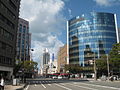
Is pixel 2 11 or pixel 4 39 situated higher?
pixel 2 11

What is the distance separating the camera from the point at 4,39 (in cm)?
4534

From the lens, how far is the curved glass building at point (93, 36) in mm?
100750

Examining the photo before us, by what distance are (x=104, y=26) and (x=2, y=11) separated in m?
71.9

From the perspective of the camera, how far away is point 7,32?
48.1 meters

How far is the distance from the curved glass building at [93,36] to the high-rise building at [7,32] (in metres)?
57.4

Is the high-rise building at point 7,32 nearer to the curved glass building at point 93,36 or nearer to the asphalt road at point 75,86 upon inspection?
the asphalt road at point 75,86

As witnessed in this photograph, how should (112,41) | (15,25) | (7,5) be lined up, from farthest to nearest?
(112,41)
(15,25)
(7,5)

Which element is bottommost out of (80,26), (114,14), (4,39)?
(4,39)

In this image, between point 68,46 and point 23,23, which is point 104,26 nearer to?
point 68,46

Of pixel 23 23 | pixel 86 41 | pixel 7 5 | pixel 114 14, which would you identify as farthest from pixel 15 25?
pixel 23 23

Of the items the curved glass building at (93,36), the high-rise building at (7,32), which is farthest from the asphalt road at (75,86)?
the curved glass building at (93,36)

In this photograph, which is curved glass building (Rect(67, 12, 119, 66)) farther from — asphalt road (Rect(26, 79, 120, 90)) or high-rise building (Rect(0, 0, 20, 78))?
asphalt road (Rect(26, 79, 120, 90))

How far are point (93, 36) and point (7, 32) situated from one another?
214 ft

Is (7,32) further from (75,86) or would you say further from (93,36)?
(93,36)
